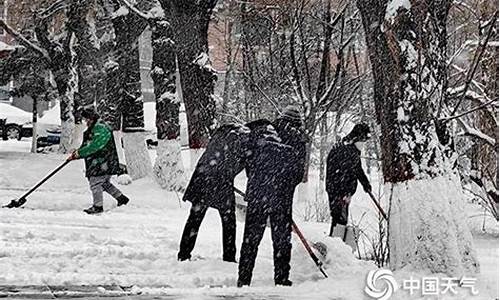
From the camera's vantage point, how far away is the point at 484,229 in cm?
1403

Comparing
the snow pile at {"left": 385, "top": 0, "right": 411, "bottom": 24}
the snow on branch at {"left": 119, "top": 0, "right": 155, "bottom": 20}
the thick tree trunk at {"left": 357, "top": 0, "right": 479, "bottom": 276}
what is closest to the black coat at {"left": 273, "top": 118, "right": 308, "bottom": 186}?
the thick tree trunk at {"left": 357, "top": 0, "right": 479, "bottom": 276}

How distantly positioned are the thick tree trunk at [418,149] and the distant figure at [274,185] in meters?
1.00

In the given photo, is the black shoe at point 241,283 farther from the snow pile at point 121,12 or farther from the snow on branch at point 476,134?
the snow pile at point 121,12

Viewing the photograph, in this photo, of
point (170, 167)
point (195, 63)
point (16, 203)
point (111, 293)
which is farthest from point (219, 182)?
point (170, 167)

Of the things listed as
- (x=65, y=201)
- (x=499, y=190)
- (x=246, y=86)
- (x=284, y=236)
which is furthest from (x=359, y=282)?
(x=246, y=86)

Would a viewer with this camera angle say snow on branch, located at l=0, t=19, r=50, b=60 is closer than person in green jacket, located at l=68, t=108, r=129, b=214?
No

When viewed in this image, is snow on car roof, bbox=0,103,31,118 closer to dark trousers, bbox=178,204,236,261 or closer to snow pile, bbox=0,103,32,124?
snow pile, bbox=0,103,32,124

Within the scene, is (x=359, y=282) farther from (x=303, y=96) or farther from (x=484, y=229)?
(x=303, y=96)

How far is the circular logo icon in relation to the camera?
20.8 ft

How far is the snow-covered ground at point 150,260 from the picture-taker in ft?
22.5

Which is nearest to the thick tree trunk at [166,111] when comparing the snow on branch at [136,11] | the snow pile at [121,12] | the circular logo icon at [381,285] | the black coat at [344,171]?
the snow on branch at [136,11]

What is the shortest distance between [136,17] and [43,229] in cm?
933

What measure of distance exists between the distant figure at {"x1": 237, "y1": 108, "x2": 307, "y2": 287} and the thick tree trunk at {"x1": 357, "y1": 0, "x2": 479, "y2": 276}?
998mm

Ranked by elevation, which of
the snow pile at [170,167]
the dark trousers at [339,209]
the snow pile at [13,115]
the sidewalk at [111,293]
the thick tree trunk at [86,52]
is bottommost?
the sidewalk at [111,293]
